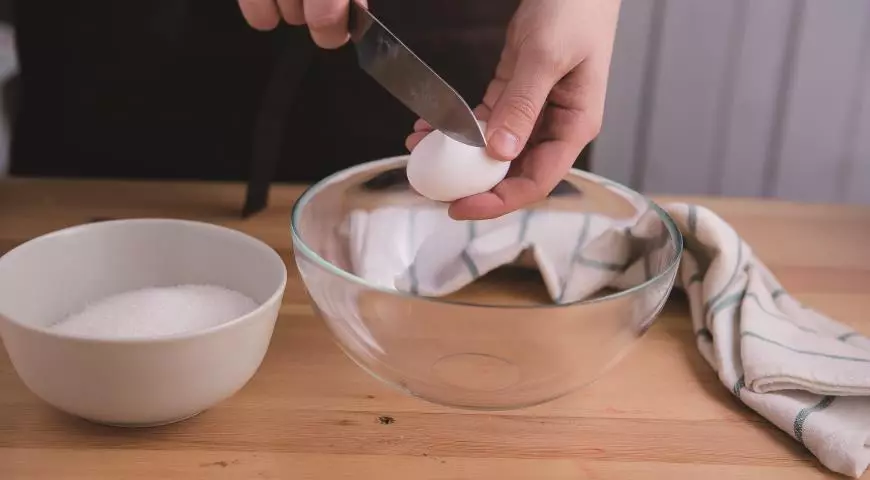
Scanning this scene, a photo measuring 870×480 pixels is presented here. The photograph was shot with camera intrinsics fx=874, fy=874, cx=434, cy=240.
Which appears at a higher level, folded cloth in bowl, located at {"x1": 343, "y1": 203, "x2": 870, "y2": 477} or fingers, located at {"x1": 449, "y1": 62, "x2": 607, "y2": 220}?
fingers, located at {"x1": 449, "y1": 62, "x2": 607, "y2": 220}

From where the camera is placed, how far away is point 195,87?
122 centimetres

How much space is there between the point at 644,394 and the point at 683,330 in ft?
0.45

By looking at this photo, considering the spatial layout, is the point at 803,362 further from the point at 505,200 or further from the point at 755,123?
the point at 755,123

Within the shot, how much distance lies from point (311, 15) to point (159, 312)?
0.28 metres

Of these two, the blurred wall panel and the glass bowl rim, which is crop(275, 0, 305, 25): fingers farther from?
the blurred wall panel

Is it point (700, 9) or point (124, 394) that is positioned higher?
point (700, 9)

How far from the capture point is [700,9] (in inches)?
60.7

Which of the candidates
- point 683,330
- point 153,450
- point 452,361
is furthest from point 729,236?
point 153,450

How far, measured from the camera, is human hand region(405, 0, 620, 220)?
29.7 inches

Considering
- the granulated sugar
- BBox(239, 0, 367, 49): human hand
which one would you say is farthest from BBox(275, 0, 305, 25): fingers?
the granulated sugar

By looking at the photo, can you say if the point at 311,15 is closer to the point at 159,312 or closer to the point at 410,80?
the point at 410,80

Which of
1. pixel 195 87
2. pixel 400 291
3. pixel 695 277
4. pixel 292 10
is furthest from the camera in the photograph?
pixel 195 87

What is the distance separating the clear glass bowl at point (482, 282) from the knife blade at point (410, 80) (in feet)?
0.46

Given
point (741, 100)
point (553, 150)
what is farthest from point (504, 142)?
point (741, 100)
